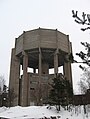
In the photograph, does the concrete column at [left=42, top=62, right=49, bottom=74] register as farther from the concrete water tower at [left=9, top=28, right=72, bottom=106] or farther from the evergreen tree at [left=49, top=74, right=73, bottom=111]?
the evergreen tree at [left=49, top=74, right=73, bottom=111]

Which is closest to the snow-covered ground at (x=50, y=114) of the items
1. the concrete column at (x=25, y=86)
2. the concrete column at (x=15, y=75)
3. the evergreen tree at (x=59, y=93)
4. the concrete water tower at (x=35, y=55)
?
the evergreen tree at (x=59, y=93)

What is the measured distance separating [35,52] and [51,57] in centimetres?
372

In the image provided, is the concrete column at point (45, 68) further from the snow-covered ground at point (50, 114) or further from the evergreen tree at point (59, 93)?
the snow-covered ground at point (50, 114)

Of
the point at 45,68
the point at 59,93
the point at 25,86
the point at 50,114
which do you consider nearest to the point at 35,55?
the point at 45,68

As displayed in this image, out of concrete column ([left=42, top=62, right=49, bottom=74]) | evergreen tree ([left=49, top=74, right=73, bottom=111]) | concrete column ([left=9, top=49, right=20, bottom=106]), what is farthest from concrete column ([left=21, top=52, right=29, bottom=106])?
evergreen tree ([left=49, top=74, right=73, bottom=111])

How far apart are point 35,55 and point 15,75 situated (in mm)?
5251

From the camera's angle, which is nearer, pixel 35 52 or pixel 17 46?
pixel 35 52

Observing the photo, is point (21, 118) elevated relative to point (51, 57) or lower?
lower

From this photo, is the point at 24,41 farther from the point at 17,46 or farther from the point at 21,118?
the point at 21,118

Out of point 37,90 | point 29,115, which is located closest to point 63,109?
point 29,115

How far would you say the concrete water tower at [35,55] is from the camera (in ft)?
133

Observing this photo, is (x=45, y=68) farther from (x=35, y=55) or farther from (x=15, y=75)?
(x=15, y=75)

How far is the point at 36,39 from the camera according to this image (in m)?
41.0

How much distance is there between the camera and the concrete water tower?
40500mm
